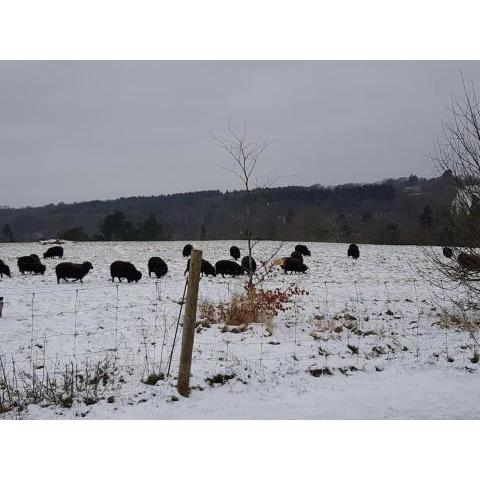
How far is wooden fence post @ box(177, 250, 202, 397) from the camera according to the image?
5.27 m

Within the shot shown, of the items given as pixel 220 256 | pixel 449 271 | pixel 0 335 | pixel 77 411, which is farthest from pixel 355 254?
pixel 77 411

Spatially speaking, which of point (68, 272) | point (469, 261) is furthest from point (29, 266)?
point (469, 261)

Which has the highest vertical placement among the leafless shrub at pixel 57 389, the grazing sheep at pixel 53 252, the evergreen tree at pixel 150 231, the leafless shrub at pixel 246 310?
the evergreen tree at pixel 150 231

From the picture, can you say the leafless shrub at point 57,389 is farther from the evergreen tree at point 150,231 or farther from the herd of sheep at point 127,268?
the evergreen tree at point 150,231

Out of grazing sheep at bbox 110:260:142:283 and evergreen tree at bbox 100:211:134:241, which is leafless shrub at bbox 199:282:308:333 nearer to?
grazing sheep at bbox 110:260:142:283

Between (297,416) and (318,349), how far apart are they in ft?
7.21

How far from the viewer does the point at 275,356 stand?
21.9 feet

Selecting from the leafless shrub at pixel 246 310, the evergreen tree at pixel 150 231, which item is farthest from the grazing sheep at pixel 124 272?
the evergreen tree at pixel 150 231

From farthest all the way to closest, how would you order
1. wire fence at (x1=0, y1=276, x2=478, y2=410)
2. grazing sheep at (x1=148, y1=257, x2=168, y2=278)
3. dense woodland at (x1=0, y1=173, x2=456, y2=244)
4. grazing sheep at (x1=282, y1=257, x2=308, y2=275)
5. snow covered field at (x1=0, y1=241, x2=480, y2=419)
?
dense woodland at (x1=0, y1=173, x2=456, y2=244)
grazing sheep at (x1=282, y1=257, x2=308, y2=275)
grazing sheep at (x1=148, y1=257, x2=168, y2=278)
wire fence at (x1=0, y1=276, x2=478, y2=410)
snow covered field at (x1=0, y1=241, x2=480, y2=419)

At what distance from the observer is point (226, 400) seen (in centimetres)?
520

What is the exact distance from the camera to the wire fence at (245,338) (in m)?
6.28

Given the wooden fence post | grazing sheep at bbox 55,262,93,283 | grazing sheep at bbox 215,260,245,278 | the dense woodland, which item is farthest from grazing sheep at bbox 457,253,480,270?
the dense woodland

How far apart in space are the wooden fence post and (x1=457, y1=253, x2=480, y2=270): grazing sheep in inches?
217

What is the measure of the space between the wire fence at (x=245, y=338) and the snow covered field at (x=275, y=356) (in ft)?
0.08
